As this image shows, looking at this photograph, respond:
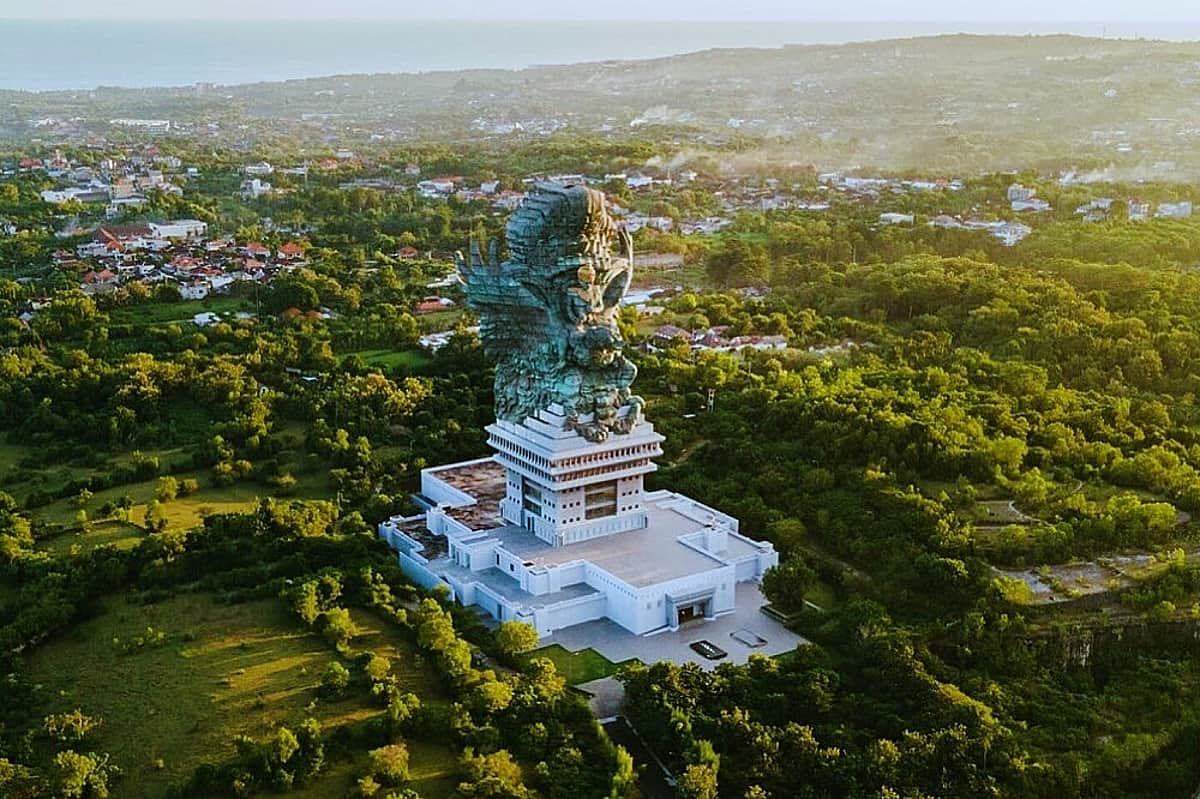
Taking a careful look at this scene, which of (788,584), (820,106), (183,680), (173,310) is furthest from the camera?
(820,106)

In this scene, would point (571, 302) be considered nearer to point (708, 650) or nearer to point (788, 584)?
point (788, 584)

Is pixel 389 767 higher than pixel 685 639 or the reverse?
higher

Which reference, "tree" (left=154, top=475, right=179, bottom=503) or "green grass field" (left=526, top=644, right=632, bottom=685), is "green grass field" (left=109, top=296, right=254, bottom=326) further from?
"green grass field" (left=526, top=644, right=632, bottom=685)

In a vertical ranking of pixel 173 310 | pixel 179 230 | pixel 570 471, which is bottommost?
pixel 173 310

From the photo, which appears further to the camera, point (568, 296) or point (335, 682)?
point (568, 296)

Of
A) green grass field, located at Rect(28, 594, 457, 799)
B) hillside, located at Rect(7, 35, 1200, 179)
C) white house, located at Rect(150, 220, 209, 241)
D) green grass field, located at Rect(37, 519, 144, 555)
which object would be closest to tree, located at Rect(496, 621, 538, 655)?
green grass field, located at Rect(28, 594, 457, 799)

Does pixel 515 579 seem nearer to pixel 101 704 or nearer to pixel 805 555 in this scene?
pixel 805 555

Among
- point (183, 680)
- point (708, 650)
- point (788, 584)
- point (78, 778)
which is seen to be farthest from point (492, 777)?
point (788, 584)
